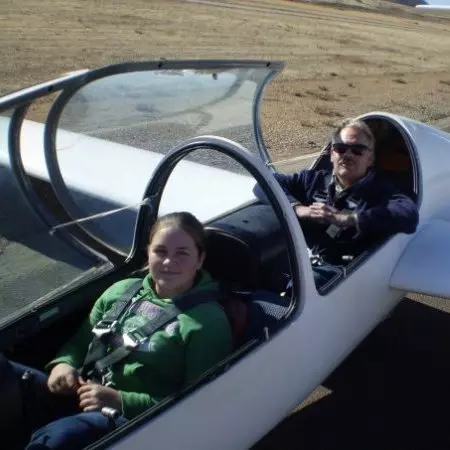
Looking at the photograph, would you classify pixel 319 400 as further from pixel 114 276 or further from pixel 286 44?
pixel 286 44

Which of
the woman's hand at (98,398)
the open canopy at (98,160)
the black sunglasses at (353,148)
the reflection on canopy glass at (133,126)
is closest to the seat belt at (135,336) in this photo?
the woman's hand at (98,398)

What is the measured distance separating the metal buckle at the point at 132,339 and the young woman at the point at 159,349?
2 cm

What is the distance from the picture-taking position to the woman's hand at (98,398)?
221cm

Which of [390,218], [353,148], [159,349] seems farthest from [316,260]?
[159,349]

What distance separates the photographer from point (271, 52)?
653 inches

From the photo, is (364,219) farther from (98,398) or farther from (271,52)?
(271,52)

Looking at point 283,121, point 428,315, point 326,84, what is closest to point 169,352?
point 428,315

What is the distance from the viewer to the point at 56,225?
3.32 m

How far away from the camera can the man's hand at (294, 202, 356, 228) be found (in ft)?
10.9

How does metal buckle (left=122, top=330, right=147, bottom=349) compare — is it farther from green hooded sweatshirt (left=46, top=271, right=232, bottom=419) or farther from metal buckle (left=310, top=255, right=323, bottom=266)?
metal buckle (left=310, top=255, right=323, bottom=266)

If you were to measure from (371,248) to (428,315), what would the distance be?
1244 mm

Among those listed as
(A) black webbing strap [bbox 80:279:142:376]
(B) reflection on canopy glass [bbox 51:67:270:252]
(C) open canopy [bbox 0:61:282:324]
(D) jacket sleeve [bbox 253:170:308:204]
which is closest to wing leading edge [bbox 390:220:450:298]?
(D) jacket sleeve [bbox 253:170:308:204]

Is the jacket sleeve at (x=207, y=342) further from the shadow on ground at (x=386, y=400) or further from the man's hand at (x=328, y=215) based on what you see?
the man's hand at (x=328, y=215)

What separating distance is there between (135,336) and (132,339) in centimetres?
1
